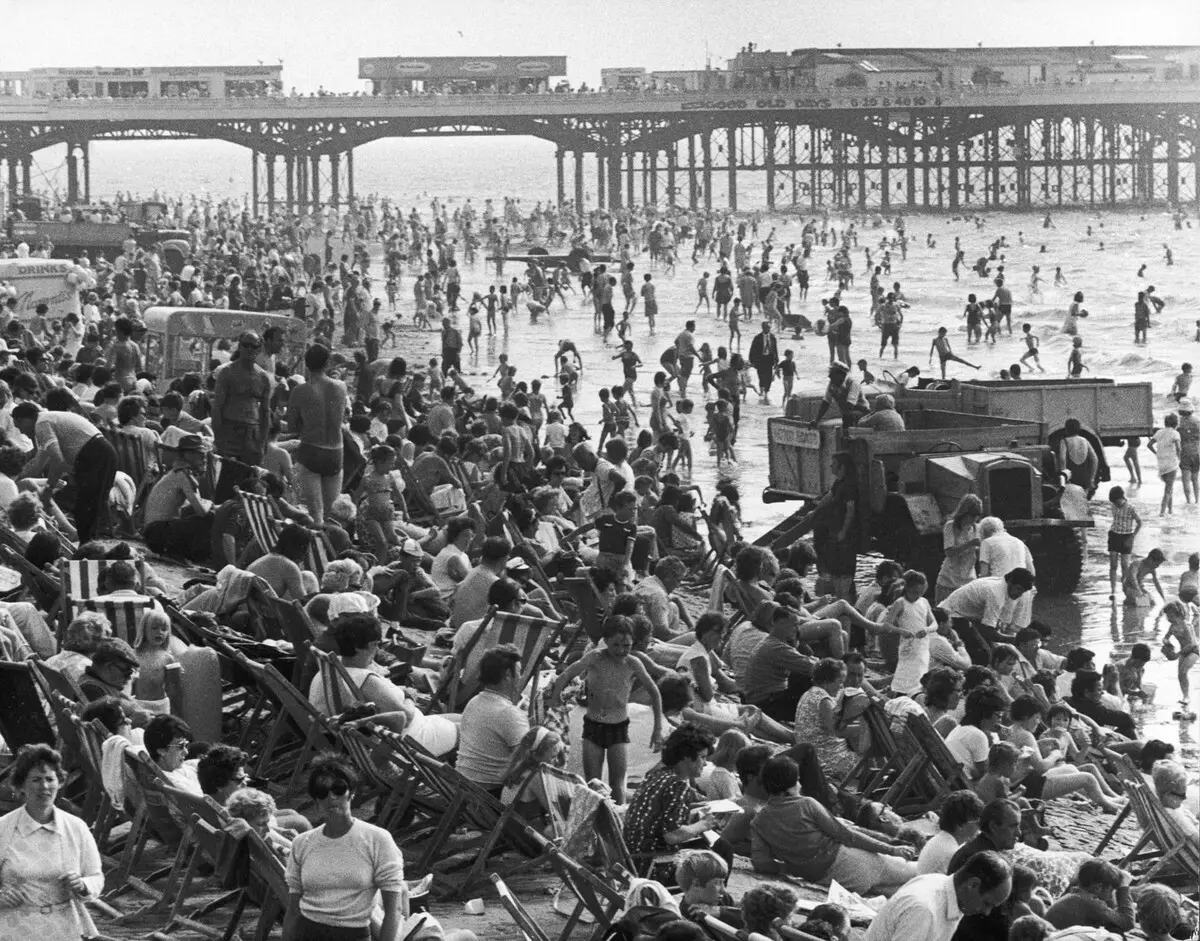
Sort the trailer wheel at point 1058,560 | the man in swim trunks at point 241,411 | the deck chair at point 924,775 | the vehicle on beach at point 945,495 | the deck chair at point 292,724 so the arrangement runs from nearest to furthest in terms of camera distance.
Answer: the deck chair at point 292,724
the deck chair at point 924,775
the man in swim trunks at point 241,411
the vehicle on beach at point 945,495
the trailer wheel at point 1058,560

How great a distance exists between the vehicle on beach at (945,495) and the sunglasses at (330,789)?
1050 cm

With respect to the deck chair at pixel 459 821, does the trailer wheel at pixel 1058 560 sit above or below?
below

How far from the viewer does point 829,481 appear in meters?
17.1

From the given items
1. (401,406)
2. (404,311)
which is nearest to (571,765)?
(401,406)

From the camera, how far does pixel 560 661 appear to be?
9.71m

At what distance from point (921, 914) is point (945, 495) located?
10.2 m

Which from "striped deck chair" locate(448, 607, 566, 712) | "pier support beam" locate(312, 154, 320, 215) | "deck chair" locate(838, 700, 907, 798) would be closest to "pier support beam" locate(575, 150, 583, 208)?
"pier support beam" locate(312, 154, 320, 215)

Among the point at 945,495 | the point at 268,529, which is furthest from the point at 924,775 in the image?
the point at 945,495

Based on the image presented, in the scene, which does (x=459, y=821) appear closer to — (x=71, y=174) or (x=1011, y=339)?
(x=1011, y=339)

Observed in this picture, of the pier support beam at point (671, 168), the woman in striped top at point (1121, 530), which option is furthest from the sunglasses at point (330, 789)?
the pier support beam at point (671, 168)

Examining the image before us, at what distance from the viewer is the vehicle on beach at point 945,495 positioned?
15.6 meters

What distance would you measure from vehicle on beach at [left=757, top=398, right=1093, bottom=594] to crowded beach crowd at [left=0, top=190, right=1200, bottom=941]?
232mm

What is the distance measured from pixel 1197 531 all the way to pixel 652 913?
15838mm

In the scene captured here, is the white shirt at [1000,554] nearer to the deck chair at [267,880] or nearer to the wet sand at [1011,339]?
the wet sand at [1011,339]
